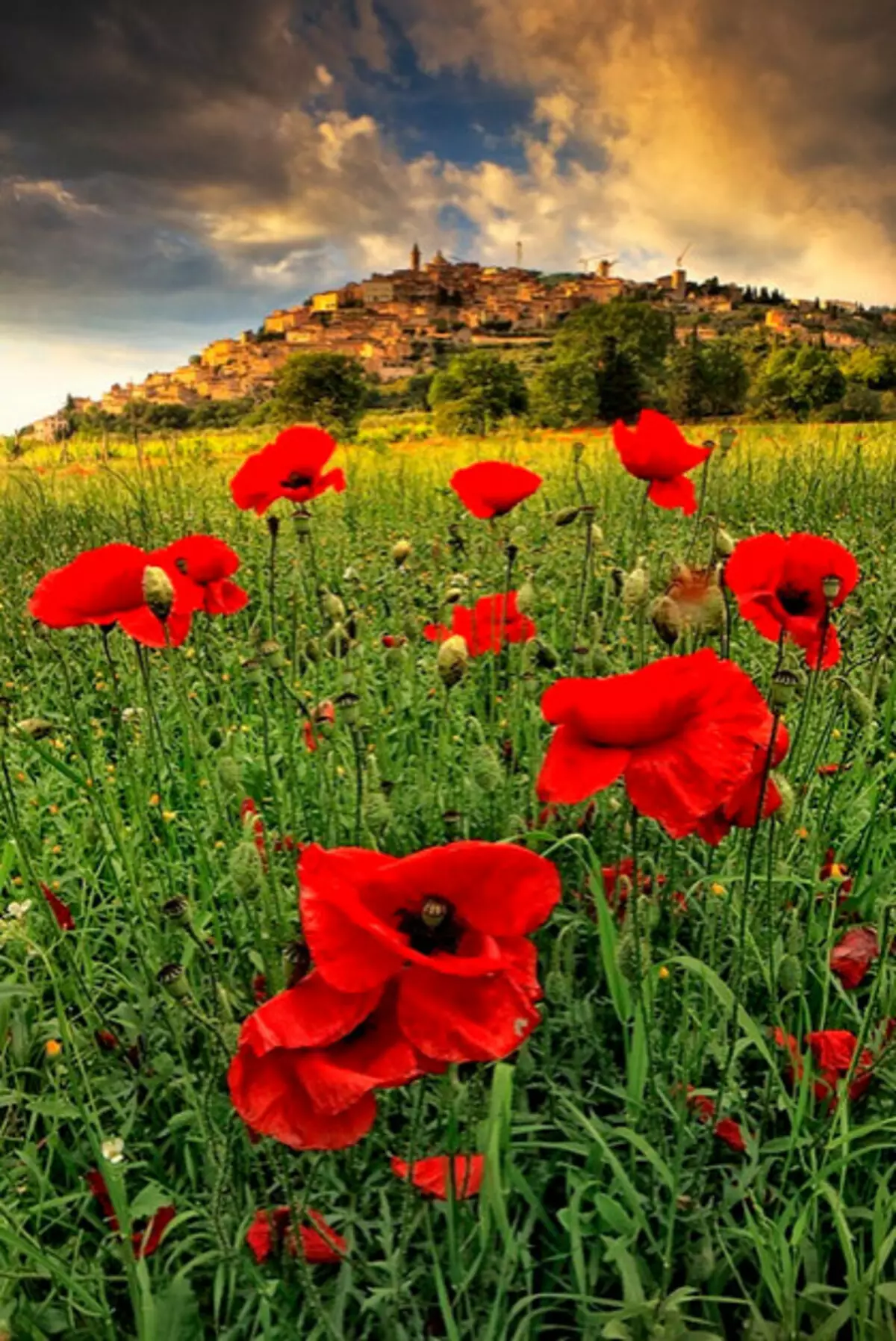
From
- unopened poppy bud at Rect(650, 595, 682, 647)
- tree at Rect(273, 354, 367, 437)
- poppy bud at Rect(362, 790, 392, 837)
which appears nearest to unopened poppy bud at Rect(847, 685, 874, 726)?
unopened poppy bud at Rect(650, 595, 682, 647)

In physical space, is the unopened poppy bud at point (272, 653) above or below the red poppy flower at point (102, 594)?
below

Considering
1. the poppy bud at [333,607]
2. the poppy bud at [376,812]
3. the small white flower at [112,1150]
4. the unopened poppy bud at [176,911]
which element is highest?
the poppy bud at [333,607]

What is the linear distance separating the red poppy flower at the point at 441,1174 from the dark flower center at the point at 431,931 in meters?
0.41

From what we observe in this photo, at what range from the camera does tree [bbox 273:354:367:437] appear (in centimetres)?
2905

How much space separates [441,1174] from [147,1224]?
0.44 m

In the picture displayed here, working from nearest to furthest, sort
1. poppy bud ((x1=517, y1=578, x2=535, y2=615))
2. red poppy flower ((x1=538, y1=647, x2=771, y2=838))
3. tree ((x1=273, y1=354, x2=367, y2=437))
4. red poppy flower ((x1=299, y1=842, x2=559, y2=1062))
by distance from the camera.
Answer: red poppy flower ((x1=299, y1=842, x2=559, y2=1062)), red poppy flower ((x1=538, y1=647, x2=771, y2=838)), poppy bud ((x1=517, y1=578, x2=535, y2=615)), tree ((x1=273, y1=354, x2=367, y2=437))

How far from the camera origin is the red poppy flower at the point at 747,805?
99 cm

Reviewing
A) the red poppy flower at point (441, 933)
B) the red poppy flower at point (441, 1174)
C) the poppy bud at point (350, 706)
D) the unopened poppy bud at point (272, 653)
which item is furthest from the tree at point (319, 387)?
the red poppy flower at point (441, 933)

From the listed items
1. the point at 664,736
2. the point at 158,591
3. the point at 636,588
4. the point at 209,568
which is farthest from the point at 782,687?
the point at 209,568

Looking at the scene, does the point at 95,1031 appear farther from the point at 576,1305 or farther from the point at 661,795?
the point at 661,795

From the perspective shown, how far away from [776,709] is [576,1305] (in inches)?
28.6

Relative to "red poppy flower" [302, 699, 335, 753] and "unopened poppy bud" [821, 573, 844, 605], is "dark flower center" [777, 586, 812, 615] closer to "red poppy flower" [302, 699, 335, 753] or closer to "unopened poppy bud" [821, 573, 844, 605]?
"unopened poppy bud" [821, 573, 844, 605]

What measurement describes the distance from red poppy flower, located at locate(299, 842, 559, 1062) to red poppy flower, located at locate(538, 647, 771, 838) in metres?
0.10

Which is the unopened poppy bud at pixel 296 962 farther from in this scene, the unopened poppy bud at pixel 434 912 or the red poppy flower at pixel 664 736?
the red poppy flower at pixel 664 736
